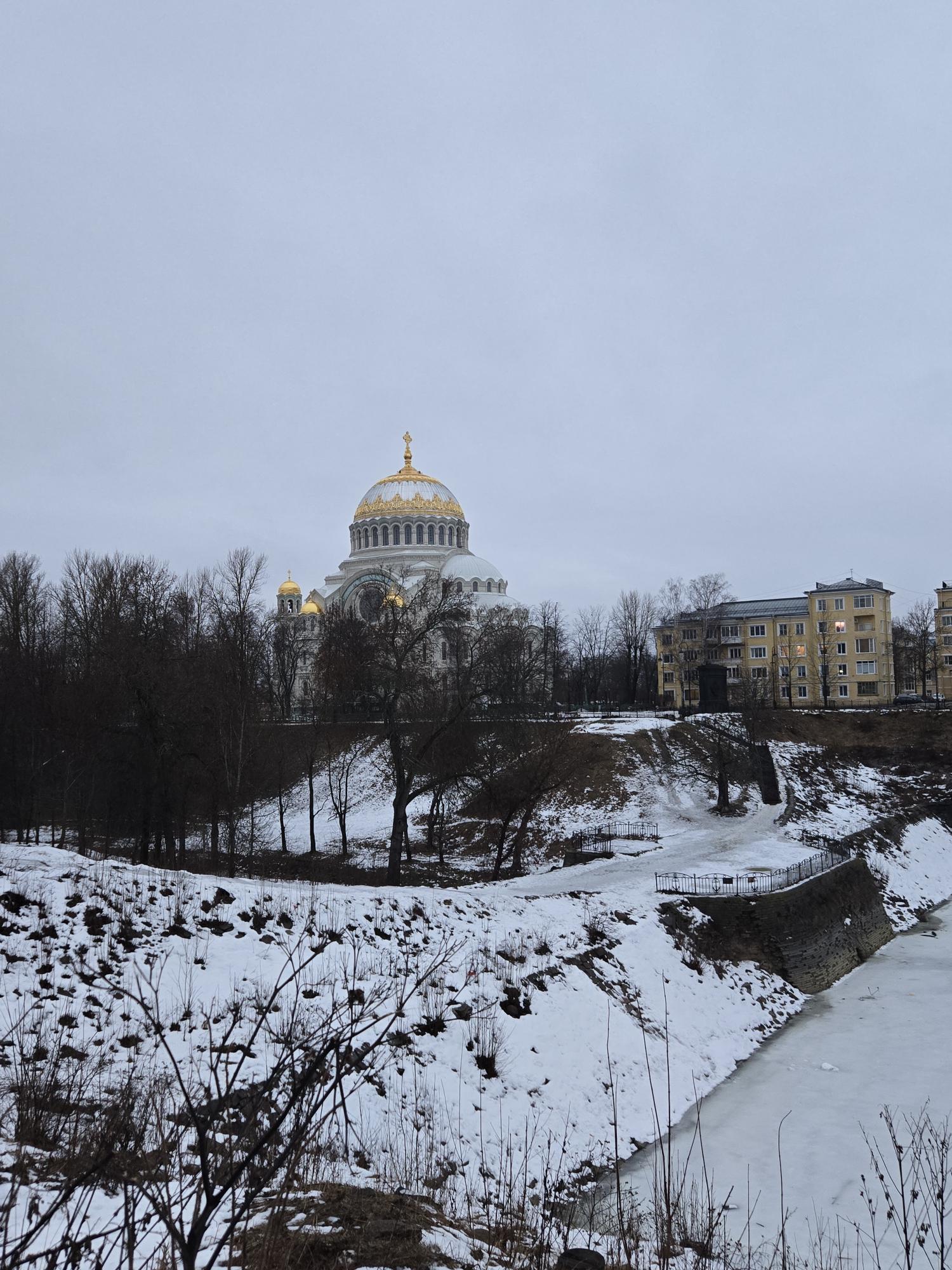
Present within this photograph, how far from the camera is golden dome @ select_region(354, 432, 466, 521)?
88.2 meters

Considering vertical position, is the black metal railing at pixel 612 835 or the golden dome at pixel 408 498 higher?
the golden dome at pixel 408 498

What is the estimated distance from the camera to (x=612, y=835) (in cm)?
3256

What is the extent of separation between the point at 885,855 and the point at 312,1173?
2657cm

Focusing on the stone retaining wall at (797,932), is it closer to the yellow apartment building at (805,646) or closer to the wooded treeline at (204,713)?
the wooded treeline at (204,713)

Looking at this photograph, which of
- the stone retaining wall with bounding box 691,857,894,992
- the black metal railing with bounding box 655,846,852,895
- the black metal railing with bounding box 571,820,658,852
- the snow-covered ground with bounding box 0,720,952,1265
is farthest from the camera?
the black metal railing with bounding box 571,820,658,852

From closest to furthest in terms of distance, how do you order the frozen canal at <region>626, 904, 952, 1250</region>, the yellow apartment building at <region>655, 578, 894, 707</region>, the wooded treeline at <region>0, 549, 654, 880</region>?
1. the frozen canal at <region>626, 904, 952, 1250</region>
2. the wooded treeline at <region>0, 549, 654, 880</region>
3. the yellow apartment building at <region>655, 578, 894, 707</region>

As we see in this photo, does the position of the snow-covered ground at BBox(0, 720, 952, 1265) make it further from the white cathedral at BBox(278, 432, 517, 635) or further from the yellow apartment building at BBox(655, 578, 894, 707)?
the white cathedral at BBox(278, 432, 517, 635)

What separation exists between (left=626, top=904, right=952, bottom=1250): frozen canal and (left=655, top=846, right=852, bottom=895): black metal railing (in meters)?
2.61

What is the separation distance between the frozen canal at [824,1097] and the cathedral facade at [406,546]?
61483 mm

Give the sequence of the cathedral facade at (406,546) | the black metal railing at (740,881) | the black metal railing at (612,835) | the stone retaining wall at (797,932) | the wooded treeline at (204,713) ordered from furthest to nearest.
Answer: the cathedral facade at (406,546) → the black metal railing at (612,835) → the wooded treeline at (204,713) → the black metal railing at (740,881) → the stone retaining wall at (797,932)

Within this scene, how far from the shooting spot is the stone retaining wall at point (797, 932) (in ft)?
65.0

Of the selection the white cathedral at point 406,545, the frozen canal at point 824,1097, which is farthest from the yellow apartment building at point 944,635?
the frozen canal at point 824,1097

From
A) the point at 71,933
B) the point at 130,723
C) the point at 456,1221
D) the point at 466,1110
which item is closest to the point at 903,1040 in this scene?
the point at 466,1110

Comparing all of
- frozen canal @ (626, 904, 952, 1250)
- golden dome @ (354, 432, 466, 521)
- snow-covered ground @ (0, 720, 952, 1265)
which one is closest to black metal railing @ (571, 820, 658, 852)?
snow-covered ground @ (0, 720, 952, 1265)
